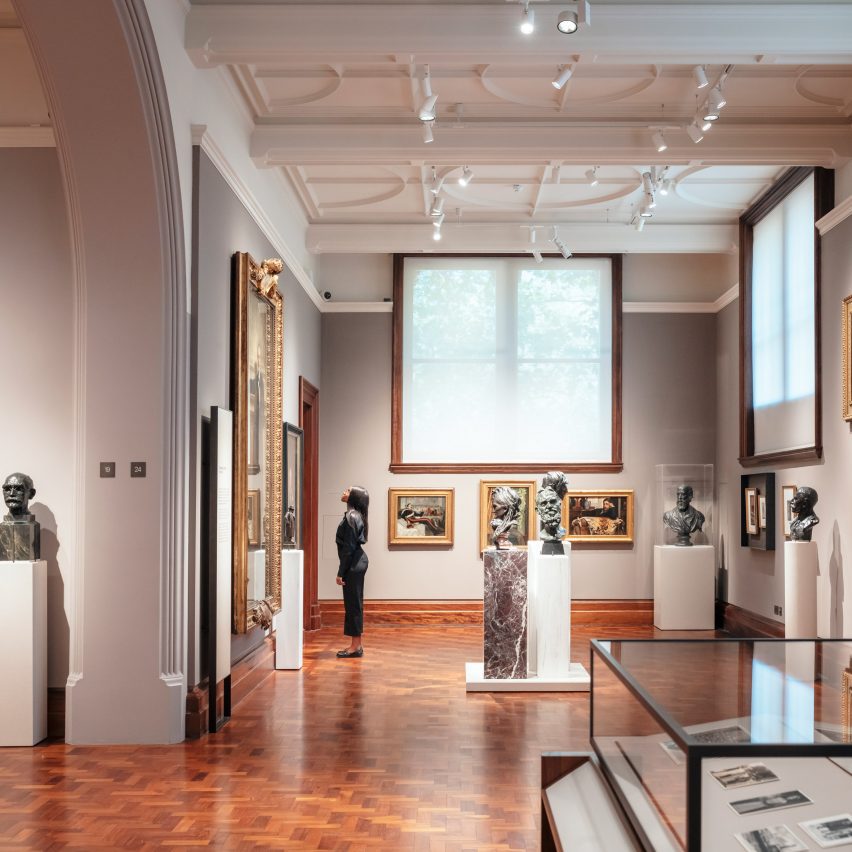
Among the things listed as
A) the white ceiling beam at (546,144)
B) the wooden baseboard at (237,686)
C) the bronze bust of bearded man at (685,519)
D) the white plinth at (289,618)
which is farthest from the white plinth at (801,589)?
the wooden baseboard at (237,686)

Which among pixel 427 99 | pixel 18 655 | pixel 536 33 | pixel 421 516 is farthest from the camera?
pixel 421 516

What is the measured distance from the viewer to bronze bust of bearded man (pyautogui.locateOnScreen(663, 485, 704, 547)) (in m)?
14.6

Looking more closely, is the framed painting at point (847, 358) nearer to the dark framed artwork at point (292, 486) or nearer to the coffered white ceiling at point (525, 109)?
the coffered white ceiling at point (525, 109)

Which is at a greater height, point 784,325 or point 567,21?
point 567,21

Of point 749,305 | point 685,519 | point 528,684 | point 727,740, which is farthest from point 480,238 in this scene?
point 727,740

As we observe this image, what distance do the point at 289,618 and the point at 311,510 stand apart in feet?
13.6

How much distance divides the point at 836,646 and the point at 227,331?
254 inches

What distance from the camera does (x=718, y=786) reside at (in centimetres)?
238

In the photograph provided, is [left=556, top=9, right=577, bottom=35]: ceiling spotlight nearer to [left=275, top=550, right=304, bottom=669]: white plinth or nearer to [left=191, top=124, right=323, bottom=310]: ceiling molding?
[left=191, top=124, right=323, bottom=310]: ceiling molding

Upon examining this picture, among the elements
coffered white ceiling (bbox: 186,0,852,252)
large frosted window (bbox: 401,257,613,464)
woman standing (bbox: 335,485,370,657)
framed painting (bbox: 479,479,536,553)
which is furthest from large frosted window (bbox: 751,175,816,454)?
A: woman standing (bbox: 335,485,370,657)

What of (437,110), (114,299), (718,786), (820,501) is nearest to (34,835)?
(114,299)

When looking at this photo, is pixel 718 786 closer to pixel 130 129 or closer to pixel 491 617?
pixel 130 129

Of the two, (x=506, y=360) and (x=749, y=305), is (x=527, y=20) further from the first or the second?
(x=506, y=360)

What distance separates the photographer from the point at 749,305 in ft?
45.2
